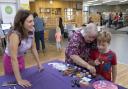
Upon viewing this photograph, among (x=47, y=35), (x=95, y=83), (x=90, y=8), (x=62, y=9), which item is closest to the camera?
(x=95, y=83)

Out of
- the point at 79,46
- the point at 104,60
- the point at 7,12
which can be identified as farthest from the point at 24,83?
the point at 7,12

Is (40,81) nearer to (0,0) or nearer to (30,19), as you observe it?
(30,19)

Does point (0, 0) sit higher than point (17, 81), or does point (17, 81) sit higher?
point (0, 0)

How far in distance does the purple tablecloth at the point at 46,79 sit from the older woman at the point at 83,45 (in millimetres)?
223

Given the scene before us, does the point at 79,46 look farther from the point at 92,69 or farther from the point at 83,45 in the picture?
the point at 92,69

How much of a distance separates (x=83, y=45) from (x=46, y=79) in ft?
1.80

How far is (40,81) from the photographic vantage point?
1690 mm

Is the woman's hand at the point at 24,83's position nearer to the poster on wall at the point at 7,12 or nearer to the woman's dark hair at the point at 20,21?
the woman's dark hair at the point at 20,21

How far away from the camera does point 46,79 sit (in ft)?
5.69

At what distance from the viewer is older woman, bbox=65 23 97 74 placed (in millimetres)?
1796

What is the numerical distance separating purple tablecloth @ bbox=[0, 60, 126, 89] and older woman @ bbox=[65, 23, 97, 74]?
0.22 meters

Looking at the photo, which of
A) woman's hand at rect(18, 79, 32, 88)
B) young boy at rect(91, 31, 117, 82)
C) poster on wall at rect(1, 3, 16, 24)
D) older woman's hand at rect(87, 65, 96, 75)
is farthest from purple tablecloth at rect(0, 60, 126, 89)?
poster on wall at rect(1, 3, 16, 24)

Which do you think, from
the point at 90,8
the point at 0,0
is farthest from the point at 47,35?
the point at 90,8

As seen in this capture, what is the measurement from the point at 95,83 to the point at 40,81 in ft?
1.67
